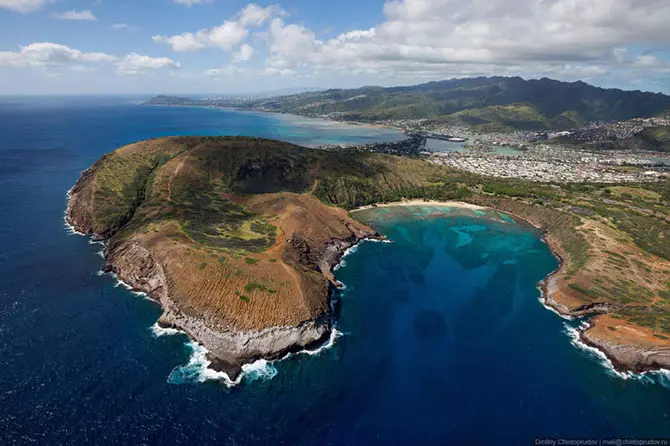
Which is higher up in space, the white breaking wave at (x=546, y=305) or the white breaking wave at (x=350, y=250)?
the white breaking wave at (x=350, y=250)

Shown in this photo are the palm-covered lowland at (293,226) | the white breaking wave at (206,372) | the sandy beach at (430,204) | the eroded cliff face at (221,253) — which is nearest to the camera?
the white breaking wave at (206,372)

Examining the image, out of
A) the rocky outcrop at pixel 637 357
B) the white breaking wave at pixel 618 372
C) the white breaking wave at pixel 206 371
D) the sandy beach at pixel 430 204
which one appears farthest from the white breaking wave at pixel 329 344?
the sandy beach at pixel 430 204

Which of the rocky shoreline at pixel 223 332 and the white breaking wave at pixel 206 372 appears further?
the rocky shoreline at pixel 223 332

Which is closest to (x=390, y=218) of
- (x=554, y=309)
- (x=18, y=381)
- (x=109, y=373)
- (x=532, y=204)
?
(x=532, y=204)

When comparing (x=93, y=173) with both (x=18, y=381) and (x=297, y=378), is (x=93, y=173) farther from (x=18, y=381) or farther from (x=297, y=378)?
(x=297, y=378)

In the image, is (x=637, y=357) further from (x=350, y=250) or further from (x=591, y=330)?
(x=350, y=250)

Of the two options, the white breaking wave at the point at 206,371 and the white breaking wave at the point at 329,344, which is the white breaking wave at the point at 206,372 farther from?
the white breaking wave at the point at 329,344

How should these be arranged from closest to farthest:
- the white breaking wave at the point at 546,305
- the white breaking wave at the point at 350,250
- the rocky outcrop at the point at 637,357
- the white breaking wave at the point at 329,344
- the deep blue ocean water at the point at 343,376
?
the deep blue ocean water at the point at 343,376 < the rocky outcrop at the point at 637,357 < the white breaking wave at the point at 329,344 < the white breaking wave at the point at 546,305 < the white breaking wave at the point at 350,250
